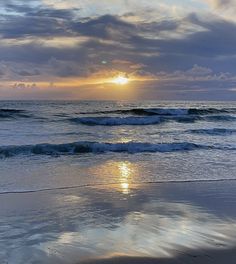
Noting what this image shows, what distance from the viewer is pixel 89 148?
54.6ft

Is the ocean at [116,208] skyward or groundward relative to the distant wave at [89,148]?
groundward

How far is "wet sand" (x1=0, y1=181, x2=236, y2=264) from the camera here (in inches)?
196

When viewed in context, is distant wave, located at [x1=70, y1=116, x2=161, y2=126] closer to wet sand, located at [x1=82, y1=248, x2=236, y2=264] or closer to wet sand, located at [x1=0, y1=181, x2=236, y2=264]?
wet sand, located at [x1=0, y1=181, x2=236, y2=264]

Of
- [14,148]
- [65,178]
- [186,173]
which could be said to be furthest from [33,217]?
[14,148]

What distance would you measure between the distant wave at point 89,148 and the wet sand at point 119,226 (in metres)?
6.59

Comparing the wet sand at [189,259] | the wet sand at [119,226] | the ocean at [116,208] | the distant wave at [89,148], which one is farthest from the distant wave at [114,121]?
the wet sand at [189,259]

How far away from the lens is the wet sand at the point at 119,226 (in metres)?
4.97

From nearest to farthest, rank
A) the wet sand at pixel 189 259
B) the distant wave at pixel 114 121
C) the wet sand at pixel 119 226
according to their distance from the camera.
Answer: the wet sand at pixel 189 259 < the wet sand at pixel 119 226 < the distant wave at pixel 114 121

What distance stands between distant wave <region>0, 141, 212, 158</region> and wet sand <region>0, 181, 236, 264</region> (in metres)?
6.59

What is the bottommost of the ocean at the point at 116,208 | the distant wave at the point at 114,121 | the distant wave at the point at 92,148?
the ocean at the point at 116,208

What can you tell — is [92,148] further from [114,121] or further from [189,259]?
[114,121]

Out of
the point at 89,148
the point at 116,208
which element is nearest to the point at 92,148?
the point at 89,148

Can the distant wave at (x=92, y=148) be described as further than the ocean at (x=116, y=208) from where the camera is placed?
Yes

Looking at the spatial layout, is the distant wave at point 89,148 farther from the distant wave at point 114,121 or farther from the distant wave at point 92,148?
the distant wave at point 114,121
